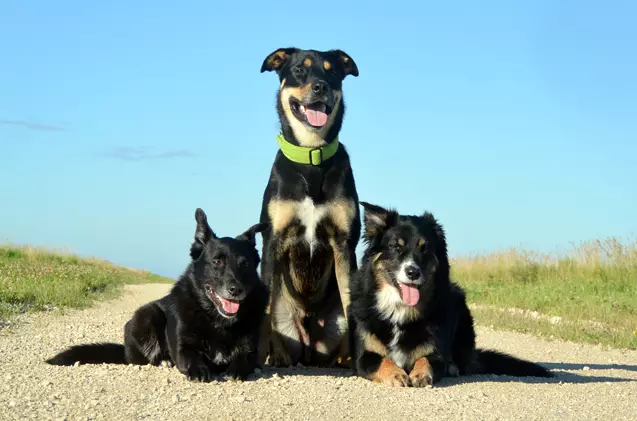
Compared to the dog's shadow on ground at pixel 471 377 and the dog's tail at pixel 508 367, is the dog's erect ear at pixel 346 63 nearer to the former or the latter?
the dog's shadow on ground at pixel 471 377

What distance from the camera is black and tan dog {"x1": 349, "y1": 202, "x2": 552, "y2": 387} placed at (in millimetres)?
6309

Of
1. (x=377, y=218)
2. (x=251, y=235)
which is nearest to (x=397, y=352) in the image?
(x=377, y=218)

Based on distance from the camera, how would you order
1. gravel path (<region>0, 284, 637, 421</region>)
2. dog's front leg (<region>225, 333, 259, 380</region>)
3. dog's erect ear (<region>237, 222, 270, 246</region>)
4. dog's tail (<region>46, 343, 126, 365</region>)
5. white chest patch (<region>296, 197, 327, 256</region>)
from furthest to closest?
white chest patch (<region>296, 197, 327, 256</region>) → dog's tail (<region>46, 343, 126, 365</region>) → dog's erect ear (<region>237, 222, 270, 246</region>) → dog's front leg (<region>225, 333, 259, 380</region>) → gravel path (<region>0, 284, 637, 421</region>)

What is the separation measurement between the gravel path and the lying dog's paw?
0.23ft

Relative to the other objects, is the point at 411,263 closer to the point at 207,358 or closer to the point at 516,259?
the point at 207,358

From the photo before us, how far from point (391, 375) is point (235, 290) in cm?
155

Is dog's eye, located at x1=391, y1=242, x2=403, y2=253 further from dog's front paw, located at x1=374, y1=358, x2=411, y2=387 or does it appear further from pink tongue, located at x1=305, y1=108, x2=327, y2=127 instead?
pink tongue, located at x1=305, y1=108, x2=327, y2=127

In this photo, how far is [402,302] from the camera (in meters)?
6.54

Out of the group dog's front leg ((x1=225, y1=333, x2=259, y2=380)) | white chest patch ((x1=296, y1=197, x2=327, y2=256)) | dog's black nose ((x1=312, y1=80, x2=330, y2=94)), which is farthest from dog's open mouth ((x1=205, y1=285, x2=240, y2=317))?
dog's black nose ((x1=312, y1=80, x2=330, y2=94))

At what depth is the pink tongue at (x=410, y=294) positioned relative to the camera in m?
6.39

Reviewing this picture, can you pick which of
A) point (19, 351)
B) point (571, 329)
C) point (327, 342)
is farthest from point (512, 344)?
point (19, 351)

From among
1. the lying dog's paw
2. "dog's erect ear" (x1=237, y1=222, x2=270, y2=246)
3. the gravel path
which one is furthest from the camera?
"dog's erect ear" (x1=237, y1=222, x2=270, y2=246)

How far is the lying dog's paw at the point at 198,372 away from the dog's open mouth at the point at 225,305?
51 centimetres

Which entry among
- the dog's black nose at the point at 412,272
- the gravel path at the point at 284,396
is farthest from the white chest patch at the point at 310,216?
the gravel path at the point at 284,396
